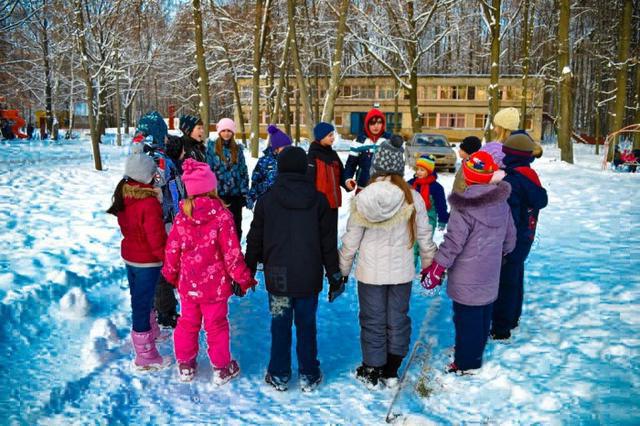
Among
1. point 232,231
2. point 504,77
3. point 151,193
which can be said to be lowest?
point 232,231

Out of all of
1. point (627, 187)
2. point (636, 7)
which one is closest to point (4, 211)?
point (627, 187)

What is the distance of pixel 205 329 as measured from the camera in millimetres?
3943

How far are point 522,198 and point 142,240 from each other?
340 centimetres

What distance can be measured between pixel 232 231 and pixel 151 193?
79cm

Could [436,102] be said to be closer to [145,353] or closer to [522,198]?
[522,198]

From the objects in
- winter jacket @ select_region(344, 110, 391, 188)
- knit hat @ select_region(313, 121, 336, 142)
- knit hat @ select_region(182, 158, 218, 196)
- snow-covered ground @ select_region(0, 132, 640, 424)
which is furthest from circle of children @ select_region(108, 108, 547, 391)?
winter jacket @ select_region(344, 110, 391, 188)

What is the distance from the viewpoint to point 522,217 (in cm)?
448

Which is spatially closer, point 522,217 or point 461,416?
point 461,416

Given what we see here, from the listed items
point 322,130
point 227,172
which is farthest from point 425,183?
point 227,172

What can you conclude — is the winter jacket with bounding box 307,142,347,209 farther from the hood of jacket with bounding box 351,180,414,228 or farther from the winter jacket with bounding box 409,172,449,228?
the hood of jacket with bounding box 351,180,414,228

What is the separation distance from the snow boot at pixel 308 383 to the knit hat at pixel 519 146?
2686 mm

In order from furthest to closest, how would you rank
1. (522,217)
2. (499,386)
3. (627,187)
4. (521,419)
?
(627,187) → (522,217) → (499,386) → (521,419)

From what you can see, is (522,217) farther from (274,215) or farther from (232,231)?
(232,231)

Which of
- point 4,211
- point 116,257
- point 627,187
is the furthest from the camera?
point 627,187
